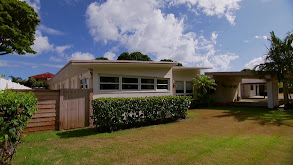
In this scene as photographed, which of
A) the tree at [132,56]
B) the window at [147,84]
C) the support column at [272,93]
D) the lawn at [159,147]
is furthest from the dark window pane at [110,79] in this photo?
the tree at [132,56]

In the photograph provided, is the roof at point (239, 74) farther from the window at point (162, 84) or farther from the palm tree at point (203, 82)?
the window at point (162, 84)

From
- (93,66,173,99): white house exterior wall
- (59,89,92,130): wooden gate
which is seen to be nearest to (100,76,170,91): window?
(93,66,173,99): white house exterior wall

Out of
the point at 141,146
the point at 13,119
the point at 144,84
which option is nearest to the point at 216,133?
the point at 141,146

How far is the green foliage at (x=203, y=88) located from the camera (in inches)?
601

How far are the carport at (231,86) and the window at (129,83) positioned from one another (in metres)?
9.61

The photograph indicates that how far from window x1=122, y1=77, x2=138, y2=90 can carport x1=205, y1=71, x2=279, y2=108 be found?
9.61 m

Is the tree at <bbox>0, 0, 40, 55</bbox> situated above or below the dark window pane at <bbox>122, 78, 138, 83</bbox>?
above

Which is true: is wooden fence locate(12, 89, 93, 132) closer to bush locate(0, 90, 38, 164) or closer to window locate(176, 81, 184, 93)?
bush locate(0, 90, 38, 164)

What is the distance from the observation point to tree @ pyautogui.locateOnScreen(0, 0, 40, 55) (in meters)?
14.6

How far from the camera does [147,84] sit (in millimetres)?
11227

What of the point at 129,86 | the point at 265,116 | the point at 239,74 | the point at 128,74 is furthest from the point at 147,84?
the point at 239,74

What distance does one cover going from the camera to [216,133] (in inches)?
268

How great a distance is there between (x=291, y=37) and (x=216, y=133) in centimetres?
1067

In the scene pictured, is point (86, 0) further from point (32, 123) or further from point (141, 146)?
point (141, 146)
